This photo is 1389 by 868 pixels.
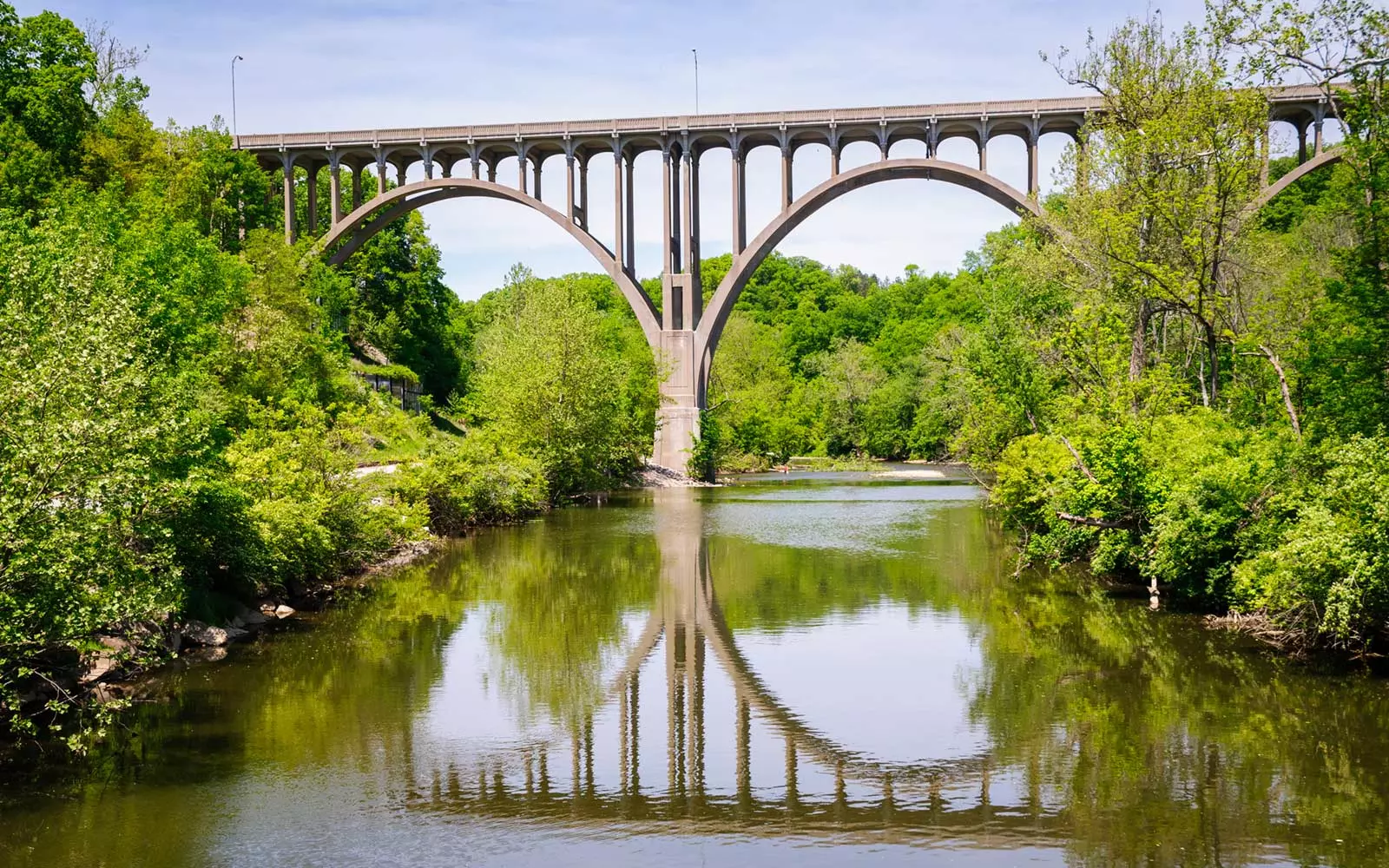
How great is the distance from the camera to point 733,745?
38.1 feet

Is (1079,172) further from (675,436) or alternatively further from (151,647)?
(675,436)

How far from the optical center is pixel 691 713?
41.9 ft

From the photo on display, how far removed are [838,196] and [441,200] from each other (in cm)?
1527

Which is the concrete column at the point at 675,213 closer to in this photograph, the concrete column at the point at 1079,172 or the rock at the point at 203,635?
the concrete column at the point at 1079,172

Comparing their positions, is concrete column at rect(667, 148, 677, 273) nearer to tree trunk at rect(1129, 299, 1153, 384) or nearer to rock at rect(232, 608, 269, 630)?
tree trunk at rect(1129, 299, 1153, 384)

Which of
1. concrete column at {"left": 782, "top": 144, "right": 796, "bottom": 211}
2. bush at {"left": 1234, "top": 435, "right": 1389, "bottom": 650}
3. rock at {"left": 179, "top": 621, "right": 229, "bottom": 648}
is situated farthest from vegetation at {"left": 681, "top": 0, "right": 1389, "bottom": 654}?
rock at {"left": 179, "top": 621, "right": 229, "bottom": 648}

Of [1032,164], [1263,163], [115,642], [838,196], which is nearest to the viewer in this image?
[115,642]

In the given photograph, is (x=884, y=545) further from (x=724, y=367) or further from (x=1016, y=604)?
(x=724, y=367)

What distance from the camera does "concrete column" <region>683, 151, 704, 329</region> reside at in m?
43.1

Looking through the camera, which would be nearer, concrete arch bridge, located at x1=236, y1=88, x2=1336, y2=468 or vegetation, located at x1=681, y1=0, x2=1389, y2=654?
vegetation, located at x1=681, y1=0, x2=1389, y2=654

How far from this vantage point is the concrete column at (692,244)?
1695 inches

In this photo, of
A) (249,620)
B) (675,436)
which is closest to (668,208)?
(675,436)

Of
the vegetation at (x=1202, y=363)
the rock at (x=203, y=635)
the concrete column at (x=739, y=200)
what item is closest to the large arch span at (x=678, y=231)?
the concrete column at (x=739, y=200)

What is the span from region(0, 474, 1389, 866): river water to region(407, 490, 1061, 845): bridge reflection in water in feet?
0.11
